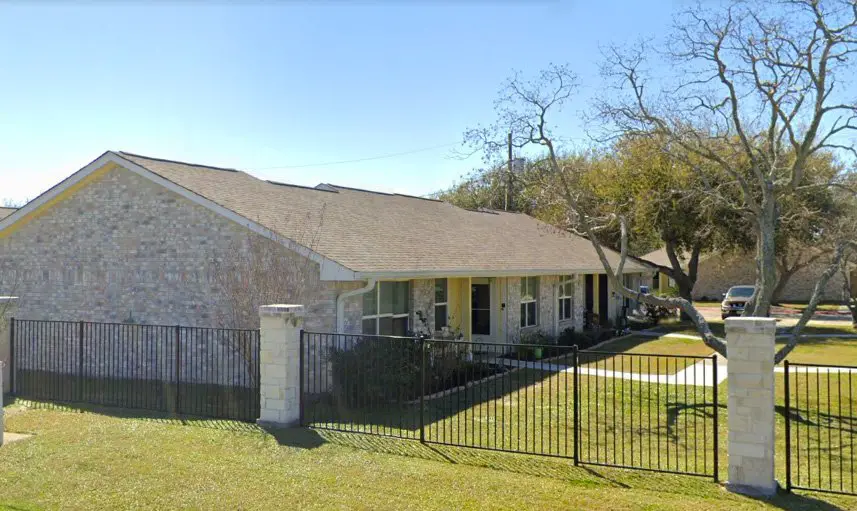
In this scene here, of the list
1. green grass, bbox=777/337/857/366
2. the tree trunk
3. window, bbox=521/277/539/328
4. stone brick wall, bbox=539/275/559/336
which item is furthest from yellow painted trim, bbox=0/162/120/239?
green grass, bbox=777/337/857/366

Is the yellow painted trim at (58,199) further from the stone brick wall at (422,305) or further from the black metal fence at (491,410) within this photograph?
the stone brick wall at (422,305)

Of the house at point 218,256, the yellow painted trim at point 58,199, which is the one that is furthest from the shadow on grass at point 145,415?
the yellow painted trim at point 58,199

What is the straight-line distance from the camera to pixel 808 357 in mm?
20562

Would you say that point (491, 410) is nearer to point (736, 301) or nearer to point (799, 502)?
point (799, 502)

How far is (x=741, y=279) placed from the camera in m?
47.9

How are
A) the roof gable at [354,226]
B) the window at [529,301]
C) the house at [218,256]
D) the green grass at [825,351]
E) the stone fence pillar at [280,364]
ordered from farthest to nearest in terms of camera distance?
the window at [529,301] < the green grass at [825,351] < the roof gable at [354,226] < the house at [218,256] < the stone fence pillar at [280,364]

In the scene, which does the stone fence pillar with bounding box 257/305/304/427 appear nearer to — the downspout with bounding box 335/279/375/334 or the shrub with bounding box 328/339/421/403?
the shrub with bounding box 328/339/421/403

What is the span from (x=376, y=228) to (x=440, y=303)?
8.32ft

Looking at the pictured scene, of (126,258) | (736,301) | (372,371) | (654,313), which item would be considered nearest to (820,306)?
(736,301)

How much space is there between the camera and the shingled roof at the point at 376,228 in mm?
14703

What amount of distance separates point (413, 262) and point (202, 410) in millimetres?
5560

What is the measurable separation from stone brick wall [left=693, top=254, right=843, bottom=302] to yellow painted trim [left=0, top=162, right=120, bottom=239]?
124 ft

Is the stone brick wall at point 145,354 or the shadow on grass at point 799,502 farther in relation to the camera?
the stone brick wall at point 145,354

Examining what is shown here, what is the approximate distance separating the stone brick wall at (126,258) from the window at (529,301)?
8434 mm
